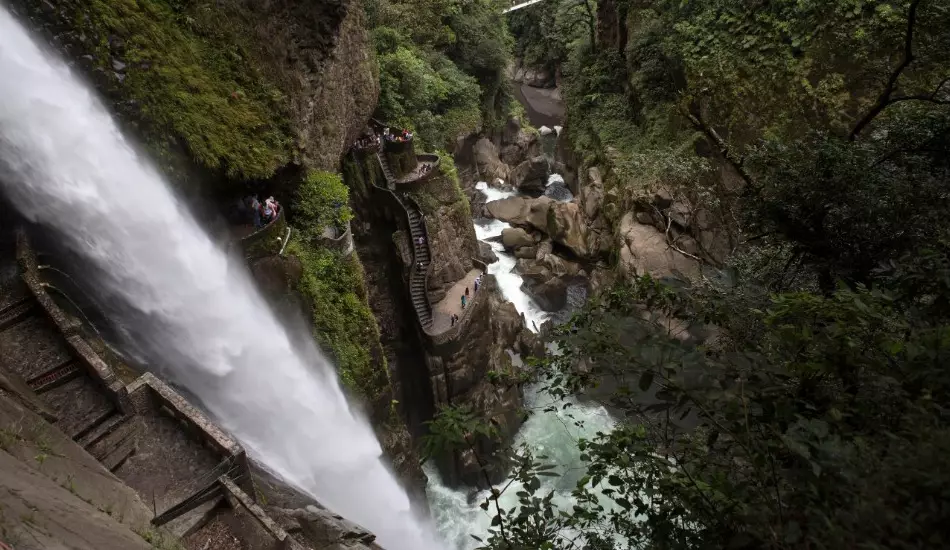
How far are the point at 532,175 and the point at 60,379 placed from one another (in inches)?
959

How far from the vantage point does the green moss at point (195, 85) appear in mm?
8695

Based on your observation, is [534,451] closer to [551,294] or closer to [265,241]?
[551,294]

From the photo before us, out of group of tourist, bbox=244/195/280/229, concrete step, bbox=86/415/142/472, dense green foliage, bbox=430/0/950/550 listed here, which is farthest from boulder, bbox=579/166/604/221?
concrete step, bbox=86/415/142/472

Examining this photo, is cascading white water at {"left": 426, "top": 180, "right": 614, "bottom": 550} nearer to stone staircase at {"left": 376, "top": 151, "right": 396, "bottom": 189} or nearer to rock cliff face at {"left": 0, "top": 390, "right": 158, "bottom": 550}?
stone staircase at {"left": 376, "top": 151, "right": 396, "bottom": 189}

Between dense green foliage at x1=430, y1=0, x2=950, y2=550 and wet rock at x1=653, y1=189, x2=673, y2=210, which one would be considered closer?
dense green foliage at x1=430, y1=0, x2=950, y2=550

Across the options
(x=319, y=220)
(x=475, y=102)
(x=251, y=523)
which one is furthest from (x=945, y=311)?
(x=475, y=102)

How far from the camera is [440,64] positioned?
83.5 ft

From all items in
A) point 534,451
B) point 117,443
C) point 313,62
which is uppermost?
point 313,62

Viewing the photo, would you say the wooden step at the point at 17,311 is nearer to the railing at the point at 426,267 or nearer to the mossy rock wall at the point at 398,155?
the railing at the point at 426,267

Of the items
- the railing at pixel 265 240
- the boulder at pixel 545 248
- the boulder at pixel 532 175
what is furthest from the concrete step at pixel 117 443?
the boulder at pixel 532 175

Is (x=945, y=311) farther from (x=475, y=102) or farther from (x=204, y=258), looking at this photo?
(x=475, y=102)

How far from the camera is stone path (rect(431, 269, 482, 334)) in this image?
16906 millimetres

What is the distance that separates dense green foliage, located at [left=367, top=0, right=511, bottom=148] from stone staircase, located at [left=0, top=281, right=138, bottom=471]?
15793 mm

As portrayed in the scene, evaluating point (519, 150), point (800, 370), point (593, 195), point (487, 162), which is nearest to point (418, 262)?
point (593, 195)
